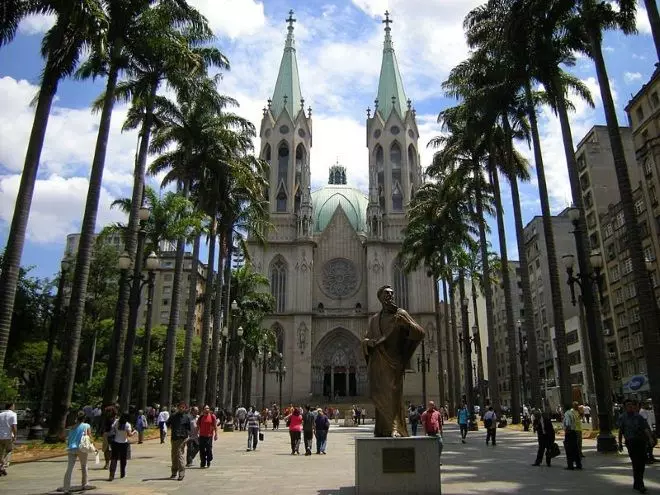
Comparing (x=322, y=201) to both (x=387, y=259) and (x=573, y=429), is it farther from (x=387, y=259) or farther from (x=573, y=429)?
(x=573, y=429)

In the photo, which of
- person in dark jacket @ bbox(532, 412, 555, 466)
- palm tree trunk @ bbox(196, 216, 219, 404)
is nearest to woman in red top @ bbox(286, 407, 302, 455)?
person in dark jacket @ bbox(532, 412, 555, 466)

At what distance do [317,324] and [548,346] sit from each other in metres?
26.2

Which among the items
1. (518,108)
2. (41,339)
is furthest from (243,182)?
(41,339)

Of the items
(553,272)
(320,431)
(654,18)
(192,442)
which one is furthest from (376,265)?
(192,442)

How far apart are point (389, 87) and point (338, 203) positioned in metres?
15.6

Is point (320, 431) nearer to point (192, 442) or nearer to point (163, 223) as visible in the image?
point (192, 442)

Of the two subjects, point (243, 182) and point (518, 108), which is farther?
point (243, 182)

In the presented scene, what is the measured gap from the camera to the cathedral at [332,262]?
55906 millimetres

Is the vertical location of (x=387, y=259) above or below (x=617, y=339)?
above

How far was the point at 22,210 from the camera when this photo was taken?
15070mm

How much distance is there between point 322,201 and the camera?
72062mm

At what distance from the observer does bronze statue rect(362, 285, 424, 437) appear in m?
8.23

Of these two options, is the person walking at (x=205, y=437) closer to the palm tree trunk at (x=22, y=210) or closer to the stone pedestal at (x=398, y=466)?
the palm tree trunk at (x=22, y=210)

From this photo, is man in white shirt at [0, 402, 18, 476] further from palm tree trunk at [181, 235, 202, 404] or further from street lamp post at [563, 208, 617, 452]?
palm tree trunk at [181, 235, 202, 404]
